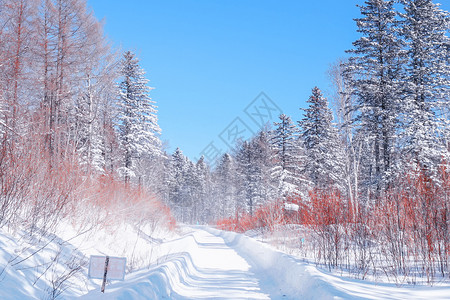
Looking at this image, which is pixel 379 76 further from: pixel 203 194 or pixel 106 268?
pixel 203 194

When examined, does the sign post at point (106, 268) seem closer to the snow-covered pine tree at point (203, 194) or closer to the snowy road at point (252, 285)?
the snowy road at point (252, 285)

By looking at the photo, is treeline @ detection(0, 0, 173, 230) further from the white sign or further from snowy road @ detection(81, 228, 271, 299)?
snowy road @ detection(81, 228, 271, 299)

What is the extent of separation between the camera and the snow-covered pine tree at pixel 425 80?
55.2 feet

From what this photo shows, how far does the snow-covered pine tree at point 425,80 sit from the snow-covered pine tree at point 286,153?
1147cm

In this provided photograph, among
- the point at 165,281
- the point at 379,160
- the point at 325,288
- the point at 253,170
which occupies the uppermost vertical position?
the point at 253,170

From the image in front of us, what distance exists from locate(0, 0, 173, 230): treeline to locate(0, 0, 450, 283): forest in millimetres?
60

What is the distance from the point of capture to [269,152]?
36656 mm

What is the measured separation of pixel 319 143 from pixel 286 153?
301cm

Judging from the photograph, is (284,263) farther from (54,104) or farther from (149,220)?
(149,220)

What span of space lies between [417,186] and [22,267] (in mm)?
7372

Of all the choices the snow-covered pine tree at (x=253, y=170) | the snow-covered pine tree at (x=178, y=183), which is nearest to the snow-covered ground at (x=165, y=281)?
the snow-covered pine tree at (x=253, y=170)

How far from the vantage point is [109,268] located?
4.43 metres

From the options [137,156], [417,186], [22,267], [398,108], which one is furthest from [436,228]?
Result: [137,156]

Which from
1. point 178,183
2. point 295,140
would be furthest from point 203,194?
point 295,140
